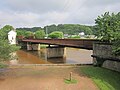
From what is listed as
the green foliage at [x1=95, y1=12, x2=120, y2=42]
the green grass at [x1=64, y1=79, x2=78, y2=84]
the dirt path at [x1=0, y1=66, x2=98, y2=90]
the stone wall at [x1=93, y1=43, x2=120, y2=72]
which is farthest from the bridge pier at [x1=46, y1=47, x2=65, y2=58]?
the green grass at [x1=64, y1=79, x2=78, y2=84]

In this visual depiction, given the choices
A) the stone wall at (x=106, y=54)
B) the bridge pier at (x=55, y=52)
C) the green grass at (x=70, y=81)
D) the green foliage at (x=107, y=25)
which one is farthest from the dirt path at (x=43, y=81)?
the bridge pier at (x=55, y=52)

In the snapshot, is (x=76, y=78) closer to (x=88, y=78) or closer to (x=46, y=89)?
(x=88, y=78)

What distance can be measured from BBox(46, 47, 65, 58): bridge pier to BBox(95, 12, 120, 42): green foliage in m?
29.0

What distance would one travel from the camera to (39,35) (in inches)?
4919

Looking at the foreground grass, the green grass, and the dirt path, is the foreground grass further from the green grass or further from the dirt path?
the green grass

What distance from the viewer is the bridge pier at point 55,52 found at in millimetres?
57178

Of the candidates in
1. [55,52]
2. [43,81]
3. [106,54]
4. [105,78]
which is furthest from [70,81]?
[55,52]

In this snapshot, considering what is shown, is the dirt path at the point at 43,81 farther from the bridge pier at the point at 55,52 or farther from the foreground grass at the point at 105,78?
the bridge pier at the point at 55,52

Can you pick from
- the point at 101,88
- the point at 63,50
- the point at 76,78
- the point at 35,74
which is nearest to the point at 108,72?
the point at 76,78

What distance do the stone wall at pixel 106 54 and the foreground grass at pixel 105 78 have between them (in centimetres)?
97

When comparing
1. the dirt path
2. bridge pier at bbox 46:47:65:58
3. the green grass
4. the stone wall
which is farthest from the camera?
bridge pier at bbox 46:47:65:58

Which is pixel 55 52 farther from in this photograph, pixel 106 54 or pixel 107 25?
pixel 107 25

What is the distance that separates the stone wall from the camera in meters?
26.9

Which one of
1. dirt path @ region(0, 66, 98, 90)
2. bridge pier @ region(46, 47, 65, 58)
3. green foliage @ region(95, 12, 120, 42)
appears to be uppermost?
green foliage @ region(95, 12, 120, 42)
